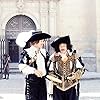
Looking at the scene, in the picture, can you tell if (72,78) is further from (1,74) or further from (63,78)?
(1,74)

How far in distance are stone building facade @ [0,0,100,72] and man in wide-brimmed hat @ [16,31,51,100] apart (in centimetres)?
1575

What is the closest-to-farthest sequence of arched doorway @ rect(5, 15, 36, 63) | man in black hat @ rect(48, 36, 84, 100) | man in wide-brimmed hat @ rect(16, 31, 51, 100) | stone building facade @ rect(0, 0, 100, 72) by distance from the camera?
man in black hat @ rect(48, 36, 84, 100) < man in wide-brimmed hat @ rect(16, 31, 51, 100) < stone building facade @ rect(0, 0, 100, 72) < arched doorway @ rect(5, 15, 36, 63)

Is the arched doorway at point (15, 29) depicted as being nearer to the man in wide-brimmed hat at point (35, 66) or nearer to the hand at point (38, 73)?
the man in wide-brimmed hat at point (35, 66)

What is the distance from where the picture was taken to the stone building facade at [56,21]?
22266 mm

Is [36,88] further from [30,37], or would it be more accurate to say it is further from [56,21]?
[56,21]

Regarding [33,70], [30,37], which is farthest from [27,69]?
[30,37]

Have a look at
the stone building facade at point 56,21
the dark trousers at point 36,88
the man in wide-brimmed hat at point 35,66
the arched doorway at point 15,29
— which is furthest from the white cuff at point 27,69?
the arched doorway at point 15,29

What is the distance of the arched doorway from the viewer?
22.6m

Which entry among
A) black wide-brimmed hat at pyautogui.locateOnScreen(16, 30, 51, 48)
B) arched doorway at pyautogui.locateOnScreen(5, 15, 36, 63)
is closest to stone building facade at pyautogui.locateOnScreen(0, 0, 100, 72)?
arched doorway at pyautogui.locateOnScreen(5, 15, 36, 63)

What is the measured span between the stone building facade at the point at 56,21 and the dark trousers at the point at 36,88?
15.8 metres

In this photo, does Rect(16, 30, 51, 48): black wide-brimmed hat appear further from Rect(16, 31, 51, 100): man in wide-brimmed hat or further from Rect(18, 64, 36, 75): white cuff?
Rect(18, 64, 36, 75): white cuff

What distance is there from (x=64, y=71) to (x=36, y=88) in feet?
1.83

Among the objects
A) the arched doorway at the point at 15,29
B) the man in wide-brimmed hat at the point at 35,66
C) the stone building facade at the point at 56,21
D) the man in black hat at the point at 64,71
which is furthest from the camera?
the arched doorway at the point at 15,29

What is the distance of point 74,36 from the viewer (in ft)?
75.8
